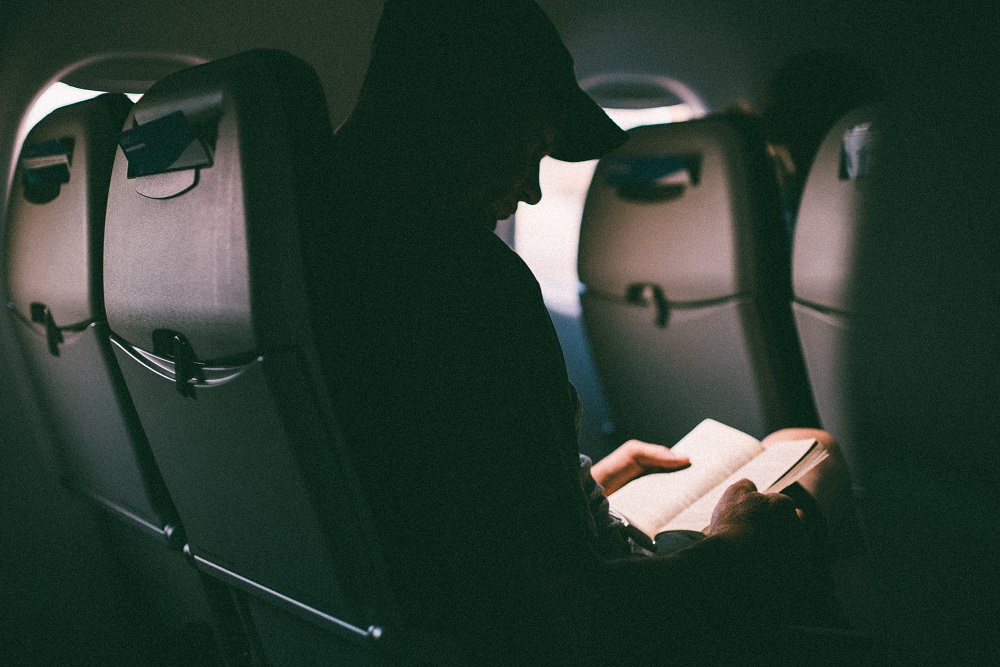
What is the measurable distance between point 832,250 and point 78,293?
1.71m

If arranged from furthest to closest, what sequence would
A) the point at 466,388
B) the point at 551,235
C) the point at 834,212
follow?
the point at 551,235 → the point at 834,212 → the point at 466,388

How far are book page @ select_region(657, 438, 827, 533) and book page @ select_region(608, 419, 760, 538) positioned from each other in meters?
0.02

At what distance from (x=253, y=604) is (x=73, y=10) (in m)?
1.52

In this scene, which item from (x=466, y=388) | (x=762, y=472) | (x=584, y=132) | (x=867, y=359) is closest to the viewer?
(x=466, y=388)

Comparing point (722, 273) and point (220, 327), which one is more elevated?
point (220, 327)

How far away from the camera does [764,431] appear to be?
2.09m

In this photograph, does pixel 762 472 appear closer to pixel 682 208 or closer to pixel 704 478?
pixel 704 478

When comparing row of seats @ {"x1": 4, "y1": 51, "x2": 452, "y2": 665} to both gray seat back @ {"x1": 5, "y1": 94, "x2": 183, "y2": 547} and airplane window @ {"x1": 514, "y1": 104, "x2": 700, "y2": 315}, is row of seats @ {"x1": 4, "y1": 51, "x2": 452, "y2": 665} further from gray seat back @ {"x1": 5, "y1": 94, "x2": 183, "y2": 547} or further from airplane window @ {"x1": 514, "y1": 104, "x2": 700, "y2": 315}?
airplane window @ {"x1": 514, "y1": 104, "x2": 700, "y2": 315}

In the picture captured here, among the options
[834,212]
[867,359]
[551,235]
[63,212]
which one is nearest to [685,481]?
[867,359]

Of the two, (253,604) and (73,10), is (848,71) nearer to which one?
(73,10)

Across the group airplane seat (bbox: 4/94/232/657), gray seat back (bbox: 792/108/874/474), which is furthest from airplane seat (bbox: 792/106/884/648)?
airplane seat (bbox: 4/94/232/657)

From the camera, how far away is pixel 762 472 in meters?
1.35

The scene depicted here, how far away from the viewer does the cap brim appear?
3.65ft

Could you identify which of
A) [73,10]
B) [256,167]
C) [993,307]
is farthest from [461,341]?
[73,10]
